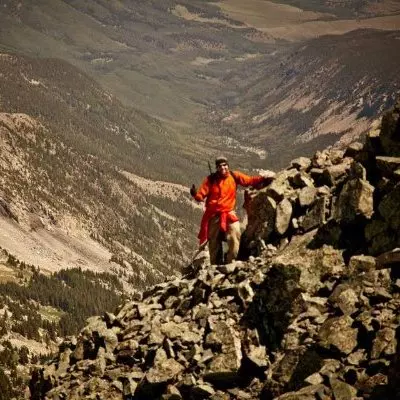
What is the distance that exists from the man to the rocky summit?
0.97 m

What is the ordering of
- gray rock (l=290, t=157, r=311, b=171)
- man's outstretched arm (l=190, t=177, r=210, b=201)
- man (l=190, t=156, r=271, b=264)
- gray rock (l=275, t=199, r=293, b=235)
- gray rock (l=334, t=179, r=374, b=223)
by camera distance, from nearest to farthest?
gray rock (l=334, t=179, r=374, b=223) → man's outstretched arm (l=190, t=177, r=210, b=201) → man (l=190, t=156, r=271, b=264) → gray rock (l=275, t=199, r=293, b=235) → gray rock (l=290, t=157, r=311, b=171)

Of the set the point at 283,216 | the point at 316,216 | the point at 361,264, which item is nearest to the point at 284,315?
the point at 361,264

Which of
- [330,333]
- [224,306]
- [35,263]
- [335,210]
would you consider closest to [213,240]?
[224,306]

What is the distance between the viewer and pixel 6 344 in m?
119

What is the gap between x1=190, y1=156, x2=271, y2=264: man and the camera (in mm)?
33938

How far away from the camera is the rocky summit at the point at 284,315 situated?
22547 millimetres

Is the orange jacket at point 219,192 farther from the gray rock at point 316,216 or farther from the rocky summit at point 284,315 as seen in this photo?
the gray rock at point 316,216

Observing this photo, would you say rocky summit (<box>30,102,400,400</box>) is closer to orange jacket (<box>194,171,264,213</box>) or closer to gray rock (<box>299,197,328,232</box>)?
gray rock (<box>299,197,328,232</box>)

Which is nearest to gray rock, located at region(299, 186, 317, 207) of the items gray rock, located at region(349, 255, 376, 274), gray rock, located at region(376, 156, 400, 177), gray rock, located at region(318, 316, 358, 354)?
gray rock, located at region(376, 156, 400, 177)

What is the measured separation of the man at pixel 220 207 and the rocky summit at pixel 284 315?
0.97m

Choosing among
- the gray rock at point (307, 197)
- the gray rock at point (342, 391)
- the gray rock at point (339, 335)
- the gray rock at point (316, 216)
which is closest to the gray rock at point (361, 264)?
the gray rock at point (339, 335)

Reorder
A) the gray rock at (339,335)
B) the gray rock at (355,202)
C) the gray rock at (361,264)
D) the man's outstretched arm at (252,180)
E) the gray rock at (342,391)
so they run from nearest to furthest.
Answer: the gray rock at (342,391) < the gray rock at (339,335) < the gray rock at (361,264) < the gray rock at (355,202) < the man's outstretched arm at (252,180)

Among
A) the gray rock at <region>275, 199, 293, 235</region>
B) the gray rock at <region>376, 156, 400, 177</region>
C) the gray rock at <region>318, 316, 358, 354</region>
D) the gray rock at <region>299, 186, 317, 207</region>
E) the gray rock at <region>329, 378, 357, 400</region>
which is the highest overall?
the gray rock at <region>376, 156, 400, 177</region>

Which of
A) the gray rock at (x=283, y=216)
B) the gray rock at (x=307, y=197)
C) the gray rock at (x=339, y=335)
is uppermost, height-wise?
the gray rock at (x=307, y=197)
